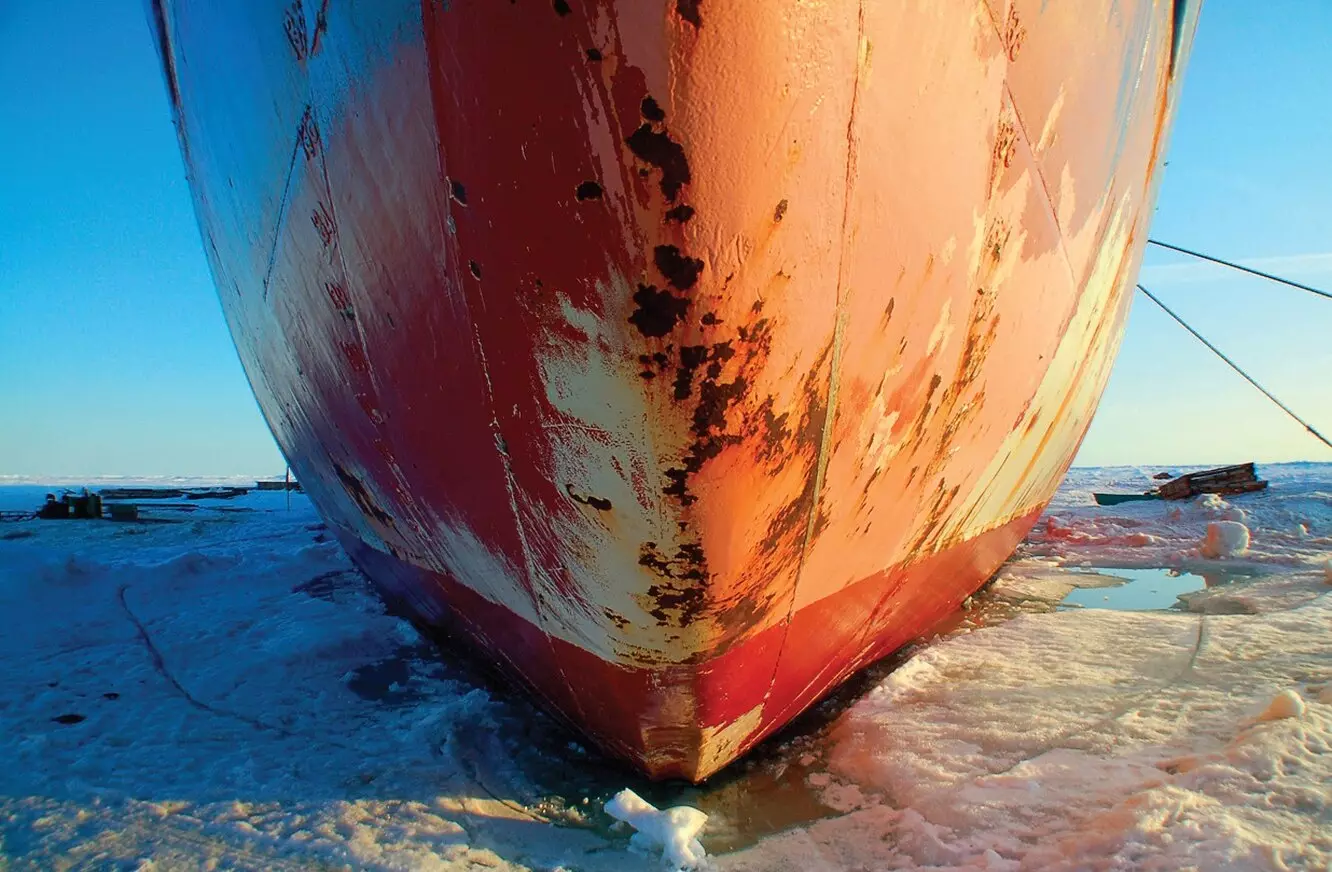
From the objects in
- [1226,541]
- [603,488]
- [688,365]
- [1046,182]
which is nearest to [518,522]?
[603,488]

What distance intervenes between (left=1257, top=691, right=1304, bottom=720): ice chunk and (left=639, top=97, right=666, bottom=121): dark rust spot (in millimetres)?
1889

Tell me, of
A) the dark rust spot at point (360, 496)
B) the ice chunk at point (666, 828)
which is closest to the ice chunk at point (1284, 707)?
the ice chunk at point (666, 828)

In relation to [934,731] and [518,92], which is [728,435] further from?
[934,731]

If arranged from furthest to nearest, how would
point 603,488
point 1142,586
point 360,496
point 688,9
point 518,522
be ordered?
point 1142,586 → point 360,496 → point 518,522 → point 603,488 → point 688,9

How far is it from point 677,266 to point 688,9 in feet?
0.96

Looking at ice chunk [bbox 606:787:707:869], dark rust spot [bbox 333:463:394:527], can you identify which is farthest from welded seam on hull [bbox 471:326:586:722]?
dark rust spot [bbox 333:463:394:527]

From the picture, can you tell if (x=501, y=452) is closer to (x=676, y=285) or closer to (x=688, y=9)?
(x=676, y=285)

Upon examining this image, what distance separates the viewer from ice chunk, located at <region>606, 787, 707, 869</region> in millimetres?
1278

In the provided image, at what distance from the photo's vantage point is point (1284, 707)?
1430 millimetres

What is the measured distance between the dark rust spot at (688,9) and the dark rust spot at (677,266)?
0.26 metres

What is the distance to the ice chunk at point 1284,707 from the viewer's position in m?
1.41

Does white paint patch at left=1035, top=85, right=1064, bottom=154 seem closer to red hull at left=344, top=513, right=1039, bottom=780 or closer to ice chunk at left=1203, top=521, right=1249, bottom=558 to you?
red hull at left=344, top=513, right=1039, bottom=780

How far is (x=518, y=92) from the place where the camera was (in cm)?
81

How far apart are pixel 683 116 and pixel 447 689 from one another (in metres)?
2.09
